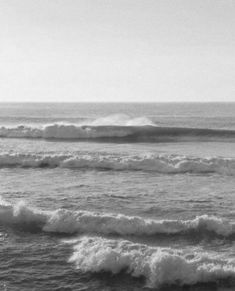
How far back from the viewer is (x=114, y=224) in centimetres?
1141

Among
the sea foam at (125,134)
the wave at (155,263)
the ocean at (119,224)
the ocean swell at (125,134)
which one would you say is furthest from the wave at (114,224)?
the ocean swell at (125,134)

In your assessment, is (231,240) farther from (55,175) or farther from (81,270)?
(55,175)

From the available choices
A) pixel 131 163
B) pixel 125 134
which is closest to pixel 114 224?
pixel 131 163

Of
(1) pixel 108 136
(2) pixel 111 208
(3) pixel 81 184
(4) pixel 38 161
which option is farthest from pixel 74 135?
(2) pixel 111 208

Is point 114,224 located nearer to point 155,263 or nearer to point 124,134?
point 155,263

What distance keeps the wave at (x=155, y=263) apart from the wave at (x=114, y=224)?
1323 millimetres

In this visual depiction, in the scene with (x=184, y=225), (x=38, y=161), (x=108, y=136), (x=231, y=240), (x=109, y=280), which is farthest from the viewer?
(x=108, y=136)

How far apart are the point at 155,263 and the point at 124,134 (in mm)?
30953

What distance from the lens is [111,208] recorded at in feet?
43.7

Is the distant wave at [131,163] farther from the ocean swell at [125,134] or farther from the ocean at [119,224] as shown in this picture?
the ocean swell at [125,134]

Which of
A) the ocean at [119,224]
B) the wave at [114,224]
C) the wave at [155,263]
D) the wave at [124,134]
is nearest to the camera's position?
the wave at [155,263]

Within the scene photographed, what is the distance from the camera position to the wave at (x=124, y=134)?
37.8 metres

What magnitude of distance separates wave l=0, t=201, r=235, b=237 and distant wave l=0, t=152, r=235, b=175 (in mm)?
9254

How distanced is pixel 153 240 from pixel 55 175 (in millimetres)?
10351
